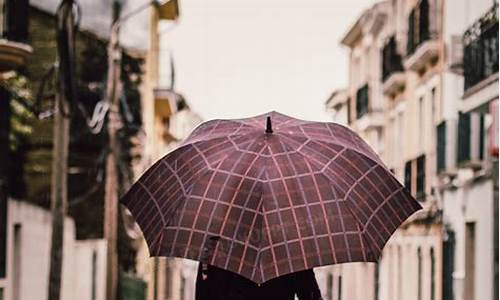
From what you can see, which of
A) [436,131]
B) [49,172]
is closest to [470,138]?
→ [436,131]

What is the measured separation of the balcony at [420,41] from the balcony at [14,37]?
11.2m

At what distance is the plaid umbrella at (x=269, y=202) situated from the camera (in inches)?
224

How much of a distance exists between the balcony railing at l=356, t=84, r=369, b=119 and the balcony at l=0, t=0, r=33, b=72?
2258 centimetres

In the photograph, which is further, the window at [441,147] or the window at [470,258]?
the window at [441,147]

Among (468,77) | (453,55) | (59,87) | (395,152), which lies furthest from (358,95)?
(59,87)

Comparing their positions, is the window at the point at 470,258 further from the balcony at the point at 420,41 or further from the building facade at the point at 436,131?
the balcony at the point at 420,41

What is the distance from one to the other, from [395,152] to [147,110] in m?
6.45

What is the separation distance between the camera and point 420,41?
86.4ft

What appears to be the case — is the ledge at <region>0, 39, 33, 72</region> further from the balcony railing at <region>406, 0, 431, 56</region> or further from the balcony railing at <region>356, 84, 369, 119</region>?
the balcony railing at <region>356, 84, 369, 119</region>

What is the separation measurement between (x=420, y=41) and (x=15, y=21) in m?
13.1

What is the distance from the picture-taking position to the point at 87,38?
2830 centimetres

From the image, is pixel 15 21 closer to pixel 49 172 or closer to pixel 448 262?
pixel 448 262

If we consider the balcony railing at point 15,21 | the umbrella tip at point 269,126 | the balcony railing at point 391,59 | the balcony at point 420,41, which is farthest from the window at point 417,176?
the umbrella tip at point 269,126

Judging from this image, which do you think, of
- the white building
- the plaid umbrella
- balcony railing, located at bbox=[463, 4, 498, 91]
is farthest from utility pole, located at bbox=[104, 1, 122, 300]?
the plaid umbrella
